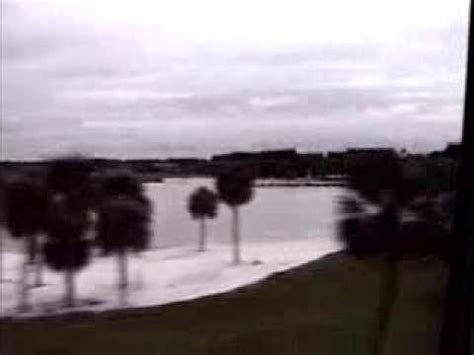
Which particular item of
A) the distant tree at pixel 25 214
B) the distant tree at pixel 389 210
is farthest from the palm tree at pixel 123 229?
the distant tree at pixel 389 210

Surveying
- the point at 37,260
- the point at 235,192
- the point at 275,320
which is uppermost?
the point at 235,192

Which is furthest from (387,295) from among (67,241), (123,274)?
(67,241)

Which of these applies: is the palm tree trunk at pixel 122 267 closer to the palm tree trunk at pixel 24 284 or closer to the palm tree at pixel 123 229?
the palm tree at pixel 123 229

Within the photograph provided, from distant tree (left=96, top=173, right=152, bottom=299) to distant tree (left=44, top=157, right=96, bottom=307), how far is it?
0.03 m

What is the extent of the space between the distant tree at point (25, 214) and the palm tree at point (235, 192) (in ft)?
1.07

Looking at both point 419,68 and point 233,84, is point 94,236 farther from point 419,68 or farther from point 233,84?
point 419,68

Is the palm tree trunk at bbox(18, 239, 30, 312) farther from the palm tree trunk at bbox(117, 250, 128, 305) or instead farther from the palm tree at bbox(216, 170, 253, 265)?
the palm tree at bbox(216, 170, 253, 265)

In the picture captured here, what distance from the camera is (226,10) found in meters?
2.36

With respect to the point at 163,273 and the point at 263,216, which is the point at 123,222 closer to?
the point at 163,273

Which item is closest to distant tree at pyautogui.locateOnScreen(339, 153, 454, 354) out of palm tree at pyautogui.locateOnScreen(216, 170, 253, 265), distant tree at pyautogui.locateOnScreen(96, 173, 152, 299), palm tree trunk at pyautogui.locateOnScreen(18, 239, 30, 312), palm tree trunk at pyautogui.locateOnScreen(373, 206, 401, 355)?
palm tree trunk at pyautogui.locateOnScreen(373, 206, 401, 355)

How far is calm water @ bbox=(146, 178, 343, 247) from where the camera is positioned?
239cm

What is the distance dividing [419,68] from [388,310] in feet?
1.50

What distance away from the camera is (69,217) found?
7.92 feet

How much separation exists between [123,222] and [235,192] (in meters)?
0.21
